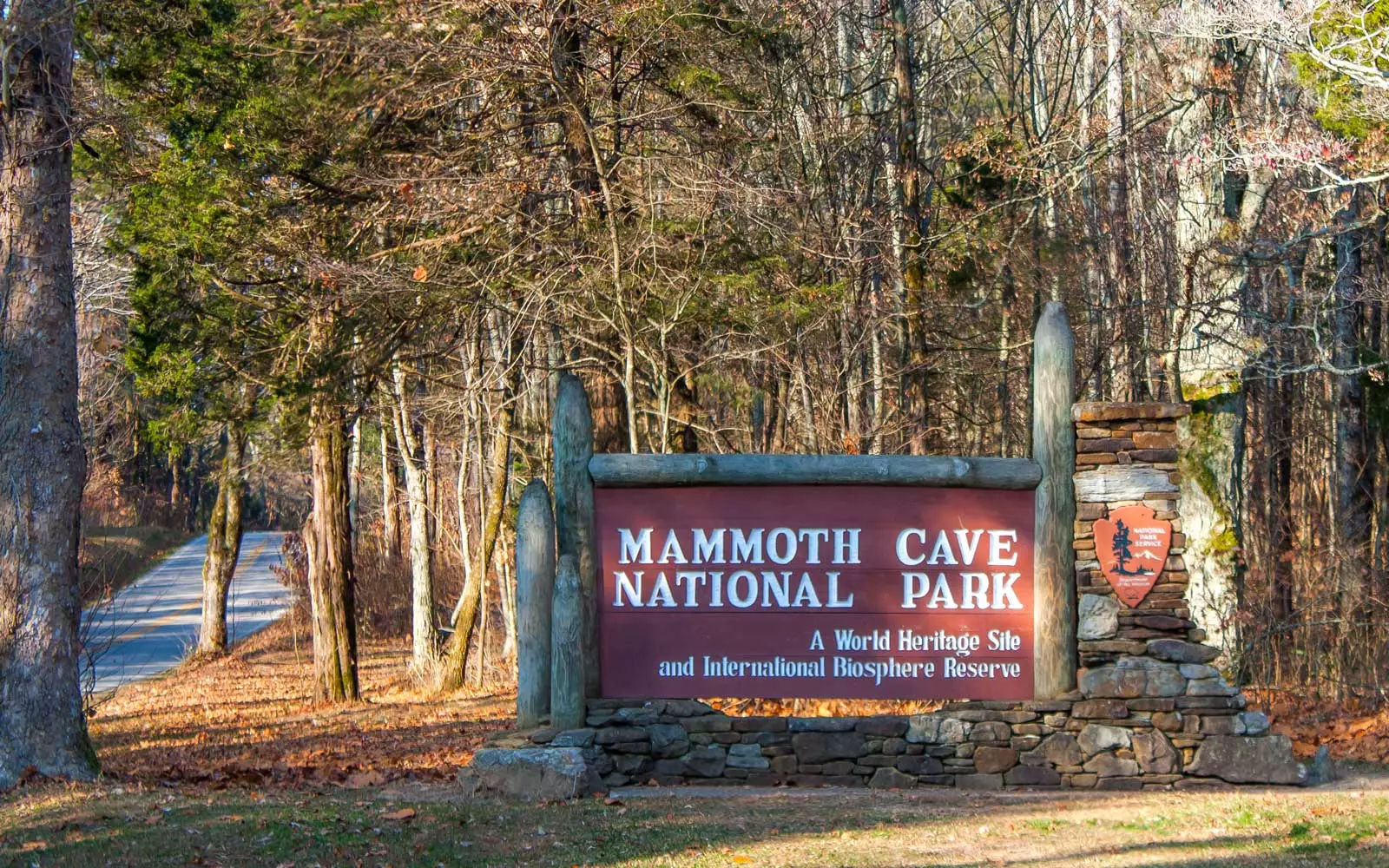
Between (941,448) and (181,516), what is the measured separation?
4997 centimetres

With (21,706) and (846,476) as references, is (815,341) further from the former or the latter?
(21,706)

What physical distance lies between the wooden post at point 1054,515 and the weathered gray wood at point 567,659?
3.29m

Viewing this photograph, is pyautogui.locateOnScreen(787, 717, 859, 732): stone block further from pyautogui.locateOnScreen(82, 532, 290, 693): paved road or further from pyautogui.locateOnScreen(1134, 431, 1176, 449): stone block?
pyautogui.locateOnScreen(82, 532, 290, 693): paved road

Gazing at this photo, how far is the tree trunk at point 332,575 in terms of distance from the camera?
1778 cm

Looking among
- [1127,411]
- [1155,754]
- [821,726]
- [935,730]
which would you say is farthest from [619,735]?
[1127,411]

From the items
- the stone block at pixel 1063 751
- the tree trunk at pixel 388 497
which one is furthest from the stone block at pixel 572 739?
the tree trunk at pixel 388 497

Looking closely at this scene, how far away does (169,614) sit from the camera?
3272cm

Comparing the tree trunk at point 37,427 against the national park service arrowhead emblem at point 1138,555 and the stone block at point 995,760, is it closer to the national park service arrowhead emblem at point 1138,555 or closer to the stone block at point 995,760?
the stone block at point 995,760

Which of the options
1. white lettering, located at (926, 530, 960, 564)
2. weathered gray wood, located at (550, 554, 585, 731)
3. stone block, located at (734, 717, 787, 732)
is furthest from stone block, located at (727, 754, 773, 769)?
white lettering, located at (926, 530, 960, 564)

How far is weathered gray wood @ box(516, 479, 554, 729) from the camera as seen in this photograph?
378 inches

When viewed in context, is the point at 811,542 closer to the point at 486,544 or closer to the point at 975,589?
the point at 975,589

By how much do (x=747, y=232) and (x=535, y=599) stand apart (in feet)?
19.6

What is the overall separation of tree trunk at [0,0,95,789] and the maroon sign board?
4.06 metres

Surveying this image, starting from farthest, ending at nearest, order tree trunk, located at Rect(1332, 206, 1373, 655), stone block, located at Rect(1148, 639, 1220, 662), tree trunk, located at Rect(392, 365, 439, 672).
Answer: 1. tree trunk, located at Rect(392, 365, 439, 672)
2. tree trunk, located at Rect(1332, 206, 1373, 655)
3. stone block, located at Rect(1148, 639, 1220, 662)
